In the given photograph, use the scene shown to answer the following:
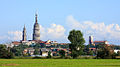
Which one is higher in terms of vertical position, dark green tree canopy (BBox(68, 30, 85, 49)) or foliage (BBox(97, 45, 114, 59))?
dark green tree canopy (BBox(68, 30, 85, 49))

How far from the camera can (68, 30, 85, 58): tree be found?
114 meters

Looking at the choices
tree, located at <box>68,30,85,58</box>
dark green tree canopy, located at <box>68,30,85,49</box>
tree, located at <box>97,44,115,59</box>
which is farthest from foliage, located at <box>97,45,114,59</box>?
dark green tree canopy, located at <box>68,30,85,49</box>

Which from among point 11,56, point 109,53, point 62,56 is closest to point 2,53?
point 11,56

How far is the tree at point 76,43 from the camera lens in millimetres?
113625

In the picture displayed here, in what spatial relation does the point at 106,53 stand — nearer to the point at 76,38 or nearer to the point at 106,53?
the point at 106,53

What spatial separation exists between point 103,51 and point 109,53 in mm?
2273

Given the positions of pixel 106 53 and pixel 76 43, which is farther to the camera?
pixel 76 43

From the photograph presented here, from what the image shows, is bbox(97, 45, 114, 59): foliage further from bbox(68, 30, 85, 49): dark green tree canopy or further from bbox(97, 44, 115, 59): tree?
bbox(68, 30, 85, 49): dark green tree canopy

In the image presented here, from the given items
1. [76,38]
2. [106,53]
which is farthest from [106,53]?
[76,38]

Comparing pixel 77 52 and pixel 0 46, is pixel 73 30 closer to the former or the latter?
pixel 77 52

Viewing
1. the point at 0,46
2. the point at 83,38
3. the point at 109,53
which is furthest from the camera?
the point at 0,46

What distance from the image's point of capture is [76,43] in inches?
4587

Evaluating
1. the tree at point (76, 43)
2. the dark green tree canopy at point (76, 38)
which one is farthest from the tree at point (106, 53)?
the dark green tree canopy at point (76, 38)

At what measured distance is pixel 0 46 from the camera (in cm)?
13250
